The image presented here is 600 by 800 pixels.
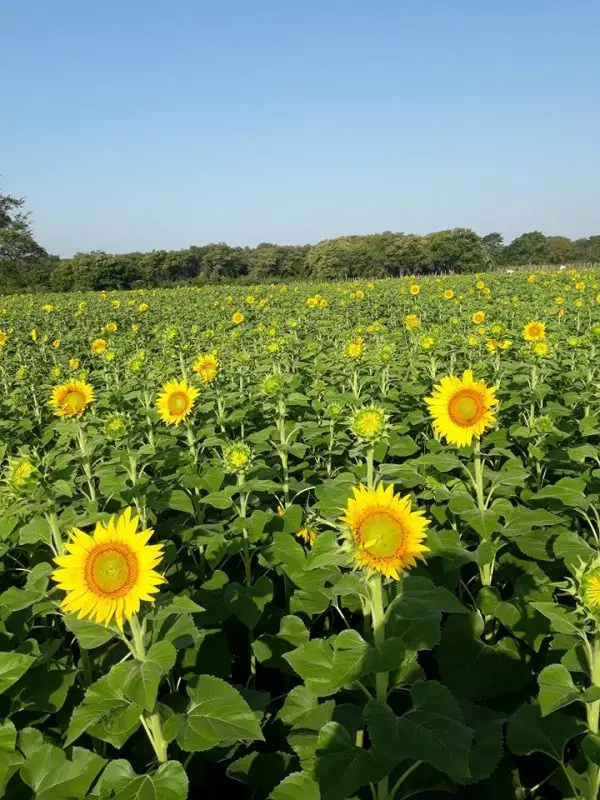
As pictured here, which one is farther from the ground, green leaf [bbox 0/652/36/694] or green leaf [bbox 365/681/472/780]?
green leaf [bbox 0/652/36/694]

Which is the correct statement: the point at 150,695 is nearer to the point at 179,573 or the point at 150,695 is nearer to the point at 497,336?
the point at 179,573

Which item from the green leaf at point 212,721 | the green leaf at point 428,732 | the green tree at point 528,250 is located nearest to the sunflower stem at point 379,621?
the green leaf at point 428,732

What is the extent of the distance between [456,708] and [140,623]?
1100 mm

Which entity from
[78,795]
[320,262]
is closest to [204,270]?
[320,262]

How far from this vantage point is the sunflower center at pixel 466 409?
3.23 meters

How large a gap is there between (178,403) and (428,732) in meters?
3.46

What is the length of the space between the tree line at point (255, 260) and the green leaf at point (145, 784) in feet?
165

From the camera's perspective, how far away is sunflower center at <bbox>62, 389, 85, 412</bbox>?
447 centimetres

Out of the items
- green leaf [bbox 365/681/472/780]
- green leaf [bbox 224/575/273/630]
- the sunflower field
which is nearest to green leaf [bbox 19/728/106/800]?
the sunflower field

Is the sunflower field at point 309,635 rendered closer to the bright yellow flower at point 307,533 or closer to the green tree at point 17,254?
the bright yellow flower at point 307,533

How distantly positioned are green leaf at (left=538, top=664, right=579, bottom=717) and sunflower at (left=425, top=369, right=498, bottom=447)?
1.59m

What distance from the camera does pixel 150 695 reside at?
1.61 m

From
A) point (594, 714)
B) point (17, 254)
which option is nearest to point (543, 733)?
point (594, 714)

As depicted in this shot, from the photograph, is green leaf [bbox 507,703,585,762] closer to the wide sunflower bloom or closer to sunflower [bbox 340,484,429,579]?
sunflower [bbox 340,484,429,579]
